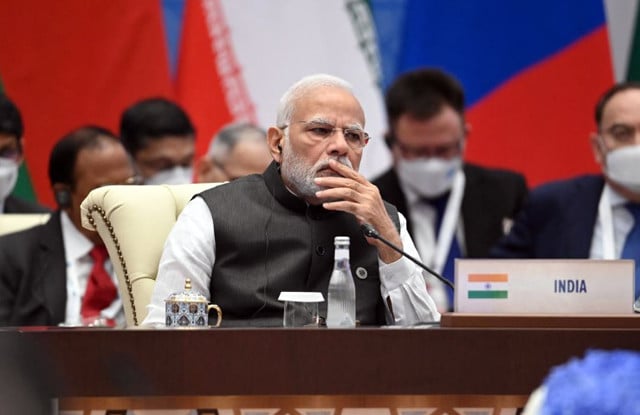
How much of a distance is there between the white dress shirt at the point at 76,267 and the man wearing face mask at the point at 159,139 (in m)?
0.94

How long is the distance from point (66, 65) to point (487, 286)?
13.6 feet

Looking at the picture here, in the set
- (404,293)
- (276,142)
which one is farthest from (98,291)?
(404,293)

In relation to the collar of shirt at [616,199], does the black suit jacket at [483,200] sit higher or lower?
higher

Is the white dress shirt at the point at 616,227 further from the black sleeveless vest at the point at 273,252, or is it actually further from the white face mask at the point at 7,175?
the white face mask at the point at 7,175

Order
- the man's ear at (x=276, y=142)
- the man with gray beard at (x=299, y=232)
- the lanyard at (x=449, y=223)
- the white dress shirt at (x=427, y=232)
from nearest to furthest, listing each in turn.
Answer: the man with gray beard at (x=299, y=232) < the man's ear at (x=276, y=142) < the white dress shirt at (x=427, y=232) < the lanyard at (x=449, y=223)

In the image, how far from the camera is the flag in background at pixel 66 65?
6.65 meters

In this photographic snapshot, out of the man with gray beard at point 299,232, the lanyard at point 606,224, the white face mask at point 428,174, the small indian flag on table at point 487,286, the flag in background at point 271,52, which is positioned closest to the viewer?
the small indian flag on table at point 487,286

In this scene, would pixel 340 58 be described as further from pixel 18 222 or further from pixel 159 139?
pixel 18 222

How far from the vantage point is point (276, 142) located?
4.03m

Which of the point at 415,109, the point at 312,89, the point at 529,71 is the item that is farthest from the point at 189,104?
the point at 312,89

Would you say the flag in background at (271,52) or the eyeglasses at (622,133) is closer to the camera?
the eyeglasses at (622,133)

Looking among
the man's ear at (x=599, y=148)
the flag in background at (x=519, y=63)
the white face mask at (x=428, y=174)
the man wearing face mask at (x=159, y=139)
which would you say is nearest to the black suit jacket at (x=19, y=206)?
the man wearing face mask at (x=159, y=139)

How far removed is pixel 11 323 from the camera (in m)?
4.99

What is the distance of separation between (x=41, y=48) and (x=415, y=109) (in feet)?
6.17
